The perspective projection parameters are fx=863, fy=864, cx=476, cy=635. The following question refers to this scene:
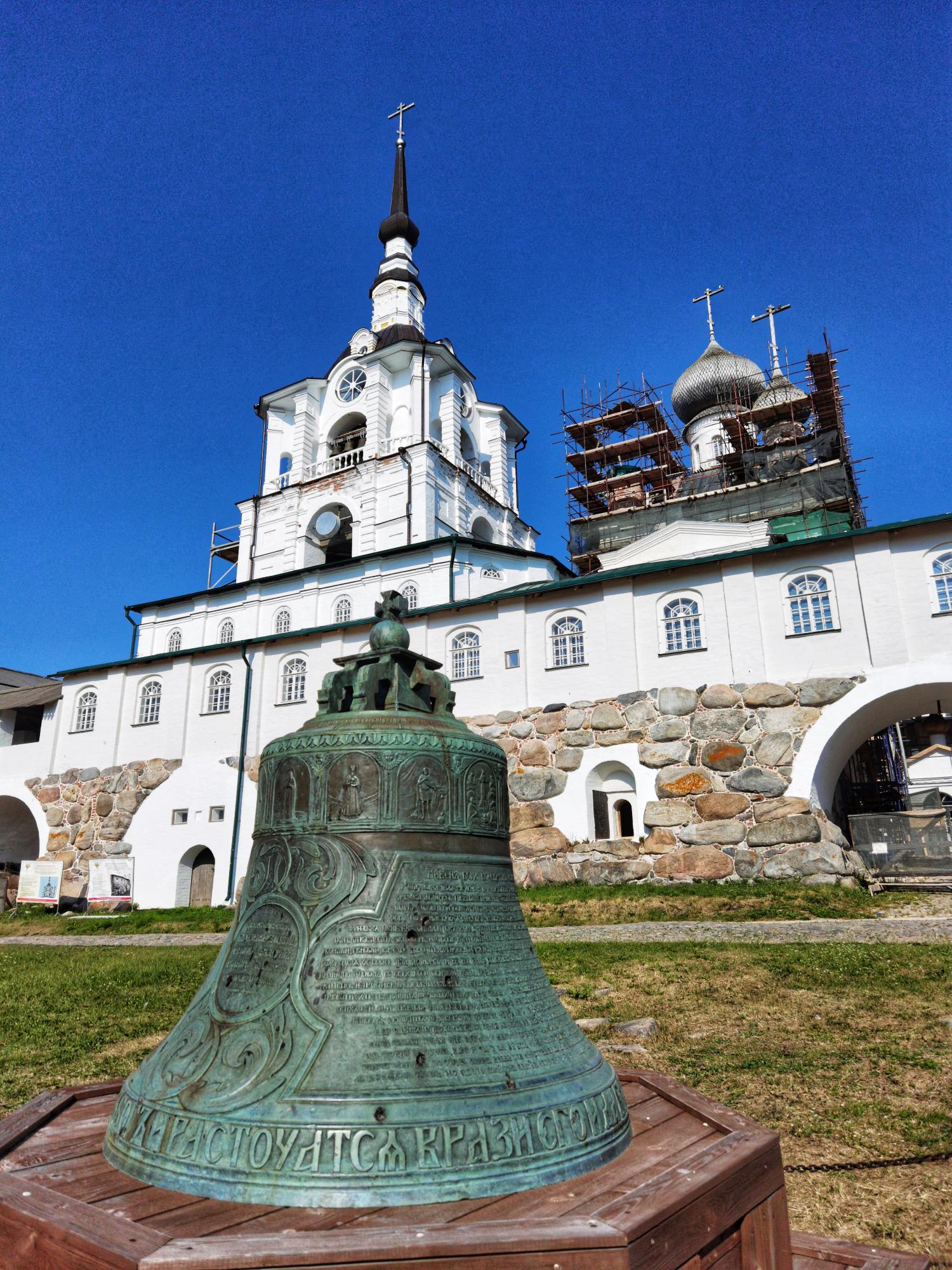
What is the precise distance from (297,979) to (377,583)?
94.0 feet

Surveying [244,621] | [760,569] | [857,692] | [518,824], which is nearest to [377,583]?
[244,621]

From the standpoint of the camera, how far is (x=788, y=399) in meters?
39.9

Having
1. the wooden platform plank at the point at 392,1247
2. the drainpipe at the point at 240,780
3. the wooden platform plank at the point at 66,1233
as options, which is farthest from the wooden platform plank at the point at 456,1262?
the drainpipe at the point at 240,780

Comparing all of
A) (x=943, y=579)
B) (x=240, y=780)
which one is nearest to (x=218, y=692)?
(x=240, y=780)

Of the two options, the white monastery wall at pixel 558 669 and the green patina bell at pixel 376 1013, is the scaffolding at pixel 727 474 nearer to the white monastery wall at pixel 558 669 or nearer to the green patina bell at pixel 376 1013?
the white monastery wall at pixel 558 669

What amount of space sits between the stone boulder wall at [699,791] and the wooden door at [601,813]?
764 mm

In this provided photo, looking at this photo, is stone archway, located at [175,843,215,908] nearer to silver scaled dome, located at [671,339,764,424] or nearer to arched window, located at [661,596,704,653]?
arched window, located at [661,596,704,653]

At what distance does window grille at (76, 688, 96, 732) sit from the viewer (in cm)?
2881

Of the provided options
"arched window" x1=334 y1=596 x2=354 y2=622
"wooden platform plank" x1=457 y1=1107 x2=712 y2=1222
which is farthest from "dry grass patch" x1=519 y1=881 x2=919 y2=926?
"arched window" x1=334 y1=596 x2=354 y2=622

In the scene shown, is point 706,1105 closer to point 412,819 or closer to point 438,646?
point 412,819

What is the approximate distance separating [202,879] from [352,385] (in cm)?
2275

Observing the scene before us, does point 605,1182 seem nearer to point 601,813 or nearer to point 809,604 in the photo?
point 601,813

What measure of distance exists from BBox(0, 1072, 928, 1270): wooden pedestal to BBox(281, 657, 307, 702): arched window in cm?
2295

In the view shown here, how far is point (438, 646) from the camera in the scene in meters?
23.9
